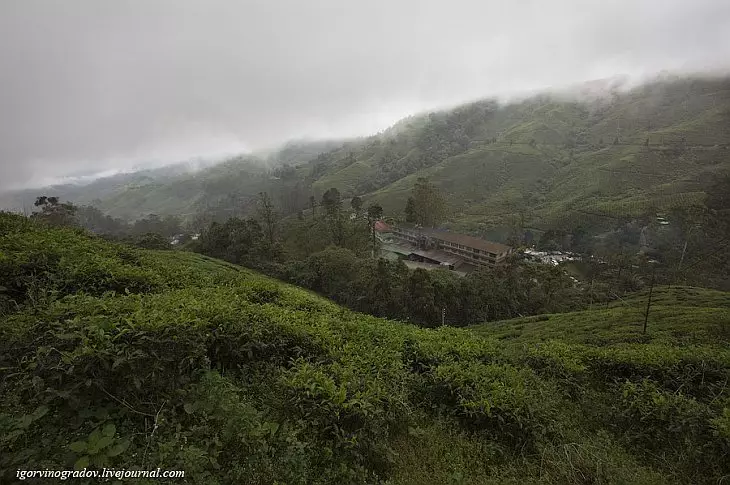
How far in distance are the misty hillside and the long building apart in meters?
23.0

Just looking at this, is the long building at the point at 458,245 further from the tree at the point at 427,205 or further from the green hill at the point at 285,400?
the green hill at the point at 285,400

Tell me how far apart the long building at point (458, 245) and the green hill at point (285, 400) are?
5043 centimetres

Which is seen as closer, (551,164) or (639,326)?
(639,326)

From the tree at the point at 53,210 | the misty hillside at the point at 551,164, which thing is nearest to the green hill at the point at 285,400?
the tree at the point at 53,210

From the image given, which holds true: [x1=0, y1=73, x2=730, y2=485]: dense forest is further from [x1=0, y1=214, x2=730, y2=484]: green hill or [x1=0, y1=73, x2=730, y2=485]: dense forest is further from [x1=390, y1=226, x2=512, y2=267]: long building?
[x1=390, y1=226, x2=512, y2=267]: long building

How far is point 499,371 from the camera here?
841 centimetres

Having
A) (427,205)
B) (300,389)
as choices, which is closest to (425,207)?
(427,205)

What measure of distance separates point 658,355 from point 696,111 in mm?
187528

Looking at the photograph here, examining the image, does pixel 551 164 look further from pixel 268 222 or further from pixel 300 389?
pixel 300 389

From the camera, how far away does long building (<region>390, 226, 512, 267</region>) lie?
195 ft

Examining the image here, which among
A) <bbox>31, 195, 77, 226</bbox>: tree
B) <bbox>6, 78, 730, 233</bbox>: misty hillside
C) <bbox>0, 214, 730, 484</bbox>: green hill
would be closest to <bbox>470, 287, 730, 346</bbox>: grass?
<bbox>0, 214, 730, 484</bbox>: green hill

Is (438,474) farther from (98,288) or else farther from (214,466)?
(98,288)

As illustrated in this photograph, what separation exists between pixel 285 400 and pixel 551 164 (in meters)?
144

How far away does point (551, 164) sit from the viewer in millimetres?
130000
